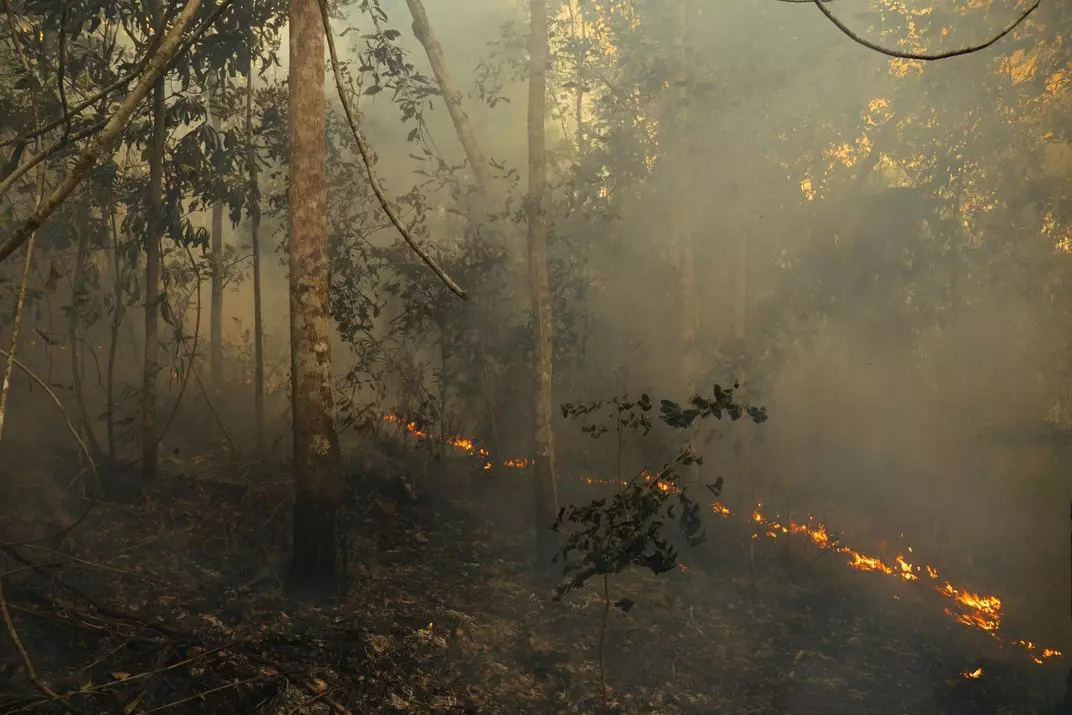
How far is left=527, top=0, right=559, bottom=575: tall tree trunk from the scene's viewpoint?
870 centimetres

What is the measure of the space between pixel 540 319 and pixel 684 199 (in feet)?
14.3

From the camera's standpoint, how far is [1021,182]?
40.0 feet

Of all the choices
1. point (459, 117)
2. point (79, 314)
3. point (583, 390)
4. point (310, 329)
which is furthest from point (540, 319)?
point (79, 314)

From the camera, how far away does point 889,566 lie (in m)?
10.6

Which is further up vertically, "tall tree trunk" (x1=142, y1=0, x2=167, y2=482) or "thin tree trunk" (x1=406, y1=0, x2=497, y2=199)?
"thin tree trunk" (x1=406, y1=0, x2=497, y2=199)

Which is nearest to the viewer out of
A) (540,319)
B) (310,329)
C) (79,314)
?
(310,329)

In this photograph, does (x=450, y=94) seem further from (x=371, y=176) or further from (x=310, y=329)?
(x=371, y=176)

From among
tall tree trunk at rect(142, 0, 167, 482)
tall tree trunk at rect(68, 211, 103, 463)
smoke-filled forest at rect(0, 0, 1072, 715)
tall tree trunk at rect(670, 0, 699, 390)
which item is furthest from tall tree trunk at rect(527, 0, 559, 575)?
tall tree trunk at rect(68, 211, 103, 463)

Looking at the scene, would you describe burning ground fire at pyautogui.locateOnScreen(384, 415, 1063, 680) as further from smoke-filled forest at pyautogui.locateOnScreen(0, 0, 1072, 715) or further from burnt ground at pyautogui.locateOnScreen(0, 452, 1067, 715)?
burnt ground at pyautogui.locateOnScreen(0, 452, 1067, 715)

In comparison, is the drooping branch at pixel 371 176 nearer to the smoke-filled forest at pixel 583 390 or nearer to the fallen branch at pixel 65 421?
the fallen branch at pixel 65 421

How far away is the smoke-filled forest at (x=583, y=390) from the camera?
6.50 metres

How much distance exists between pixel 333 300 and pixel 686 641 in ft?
18.2

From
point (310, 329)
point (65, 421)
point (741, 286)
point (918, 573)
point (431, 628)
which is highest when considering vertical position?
point (741, 286)

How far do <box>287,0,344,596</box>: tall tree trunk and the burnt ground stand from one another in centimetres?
59
